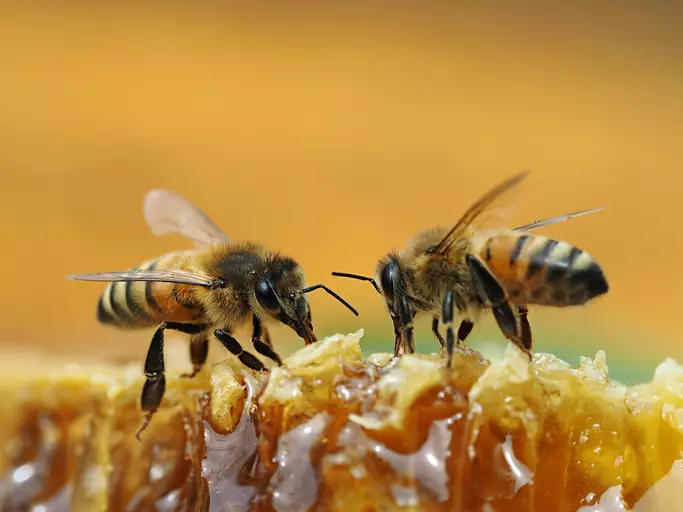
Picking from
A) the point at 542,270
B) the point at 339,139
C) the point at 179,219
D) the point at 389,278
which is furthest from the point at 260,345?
the point at 339,139

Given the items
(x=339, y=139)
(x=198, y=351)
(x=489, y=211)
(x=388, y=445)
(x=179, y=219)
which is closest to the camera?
(x=388, y=445)

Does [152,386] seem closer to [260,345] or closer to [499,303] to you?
[260,345]

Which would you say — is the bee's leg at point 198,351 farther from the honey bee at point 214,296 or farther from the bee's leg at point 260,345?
the bee's leg at point 260,345

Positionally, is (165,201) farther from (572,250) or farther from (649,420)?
(649,420)

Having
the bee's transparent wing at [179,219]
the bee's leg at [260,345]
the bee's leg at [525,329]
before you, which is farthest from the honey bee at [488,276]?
the bee's transparent wing at [179,219]

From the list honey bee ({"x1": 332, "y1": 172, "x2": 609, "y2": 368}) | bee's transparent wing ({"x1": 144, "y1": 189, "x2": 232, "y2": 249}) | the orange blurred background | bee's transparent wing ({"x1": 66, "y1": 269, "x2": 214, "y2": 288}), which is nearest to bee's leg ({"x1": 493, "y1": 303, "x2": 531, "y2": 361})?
honey bee ({"x1": 332, "y1": 172, "x2": 609, "y2": 368})

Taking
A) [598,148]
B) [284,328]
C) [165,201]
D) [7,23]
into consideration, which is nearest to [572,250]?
[284,328]

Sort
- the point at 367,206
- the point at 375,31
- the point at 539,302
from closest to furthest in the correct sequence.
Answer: the point at 539,302 < the point at 367,206 < the point at 375,31
